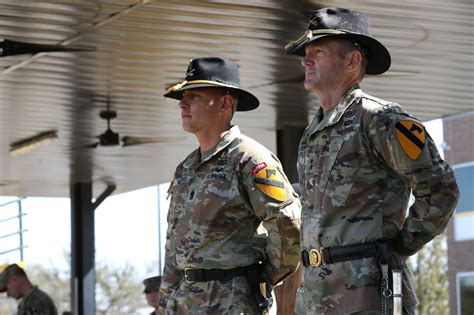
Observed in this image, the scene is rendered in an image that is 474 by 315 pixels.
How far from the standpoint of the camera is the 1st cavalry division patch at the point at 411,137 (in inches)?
187

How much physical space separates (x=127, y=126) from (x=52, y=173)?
12.3 ft

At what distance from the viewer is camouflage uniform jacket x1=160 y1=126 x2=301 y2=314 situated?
598cm

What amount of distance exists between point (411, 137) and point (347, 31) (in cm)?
61

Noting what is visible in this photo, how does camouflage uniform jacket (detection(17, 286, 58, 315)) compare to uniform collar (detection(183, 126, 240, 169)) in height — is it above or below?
below

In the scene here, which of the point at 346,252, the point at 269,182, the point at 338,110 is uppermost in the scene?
the point at 338,110

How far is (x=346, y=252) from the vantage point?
190 inches

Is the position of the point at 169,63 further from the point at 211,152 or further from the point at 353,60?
the point at 353,60

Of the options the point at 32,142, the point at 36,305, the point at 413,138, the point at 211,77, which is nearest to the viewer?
the point at 413,138

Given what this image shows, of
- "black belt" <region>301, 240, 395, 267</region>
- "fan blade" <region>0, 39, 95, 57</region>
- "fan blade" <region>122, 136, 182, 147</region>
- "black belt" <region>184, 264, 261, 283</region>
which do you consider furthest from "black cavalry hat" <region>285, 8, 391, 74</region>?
"fan blade" <region>122, 136, 182, 147</region>

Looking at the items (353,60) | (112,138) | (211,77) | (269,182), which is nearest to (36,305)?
(112,138)

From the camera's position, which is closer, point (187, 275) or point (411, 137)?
point (411, 137)

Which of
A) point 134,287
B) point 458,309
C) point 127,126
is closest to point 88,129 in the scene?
point 127,126

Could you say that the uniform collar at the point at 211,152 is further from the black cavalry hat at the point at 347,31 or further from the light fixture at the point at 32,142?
the light fixture at the point at 32,142

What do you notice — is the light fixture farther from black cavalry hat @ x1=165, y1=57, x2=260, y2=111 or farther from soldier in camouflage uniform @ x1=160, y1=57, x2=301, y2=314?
soldier in camouflage uniform @ x1=160, y1=57, x2=301, y2=314
